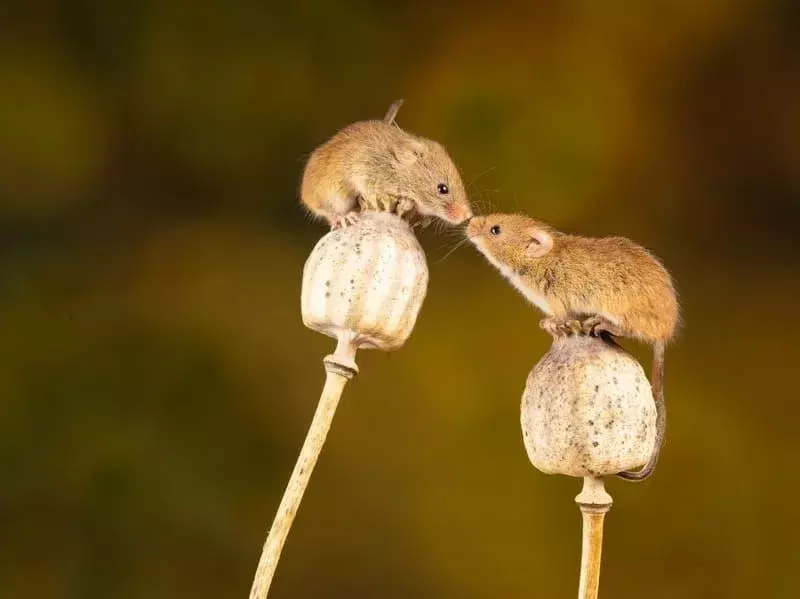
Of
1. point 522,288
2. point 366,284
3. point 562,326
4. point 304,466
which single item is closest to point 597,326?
point 562,326

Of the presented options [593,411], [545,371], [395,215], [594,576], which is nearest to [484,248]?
[395,215]

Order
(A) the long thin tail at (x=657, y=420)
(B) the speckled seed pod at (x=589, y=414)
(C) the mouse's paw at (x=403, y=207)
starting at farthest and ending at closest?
1. (C) the mouse's paw at (x=403, y=207)
2. (A) the long thin tail at (x=657, y=420)
3. (B) the speckled seed pod at (x=589, y=414)

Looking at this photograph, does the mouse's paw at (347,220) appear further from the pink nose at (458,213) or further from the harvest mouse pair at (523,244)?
the pink nose at (458,213)

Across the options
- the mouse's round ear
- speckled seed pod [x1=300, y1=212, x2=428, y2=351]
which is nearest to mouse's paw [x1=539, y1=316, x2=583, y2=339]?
the mouse's round ear

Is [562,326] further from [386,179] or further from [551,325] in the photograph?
[386,179]

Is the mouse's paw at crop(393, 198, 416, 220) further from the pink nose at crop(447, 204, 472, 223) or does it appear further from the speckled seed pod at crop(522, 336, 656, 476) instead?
the speckled seed pod at crop(522, 336, 656, 476)

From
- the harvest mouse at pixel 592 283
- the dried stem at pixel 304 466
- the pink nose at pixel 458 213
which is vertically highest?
the pink nose at pixel 458 213

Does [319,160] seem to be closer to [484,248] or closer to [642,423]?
[484,248]

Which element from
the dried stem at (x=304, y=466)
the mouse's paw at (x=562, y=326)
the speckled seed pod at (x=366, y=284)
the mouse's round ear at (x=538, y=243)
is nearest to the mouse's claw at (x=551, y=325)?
the mouse's paw at (x=562, y=326)
